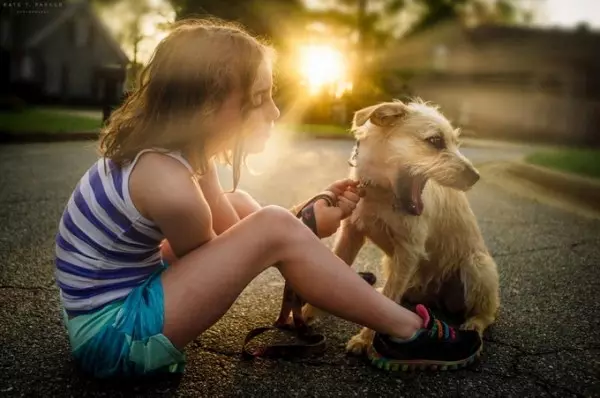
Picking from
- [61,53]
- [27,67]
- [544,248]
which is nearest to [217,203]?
[544,248]

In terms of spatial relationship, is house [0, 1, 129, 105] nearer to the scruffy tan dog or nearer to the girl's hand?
the scruffy tan dog

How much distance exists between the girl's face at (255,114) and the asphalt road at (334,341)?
0.99m

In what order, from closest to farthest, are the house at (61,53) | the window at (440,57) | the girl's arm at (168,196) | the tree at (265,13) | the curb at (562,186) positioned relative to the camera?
the girl's arm at (168,196) < the curb at (562,186) < the tree at (265,13) < the house at (61,53) < the window at (440,57)

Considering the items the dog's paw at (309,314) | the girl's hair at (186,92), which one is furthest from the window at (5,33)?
the girl's hair at (186,92)

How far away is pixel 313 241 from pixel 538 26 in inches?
1624

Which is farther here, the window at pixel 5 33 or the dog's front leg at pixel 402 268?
the window at pixel 5 33

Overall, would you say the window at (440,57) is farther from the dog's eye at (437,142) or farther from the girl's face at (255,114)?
the girl's face at (255,114)

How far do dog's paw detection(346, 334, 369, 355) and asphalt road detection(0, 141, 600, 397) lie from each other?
46 millimetres

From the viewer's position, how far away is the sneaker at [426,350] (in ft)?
7.93

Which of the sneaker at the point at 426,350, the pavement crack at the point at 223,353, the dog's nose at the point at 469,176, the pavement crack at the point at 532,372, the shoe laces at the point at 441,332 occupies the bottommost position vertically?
the pavement crack at the point at 223,353

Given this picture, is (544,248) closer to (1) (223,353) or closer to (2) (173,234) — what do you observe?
(1) (223,353)

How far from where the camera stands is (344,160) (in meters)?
11.6

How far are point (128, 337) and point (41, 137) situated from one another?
12419 mm

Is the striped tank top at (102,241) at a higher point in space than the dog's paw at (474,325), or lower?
higher
